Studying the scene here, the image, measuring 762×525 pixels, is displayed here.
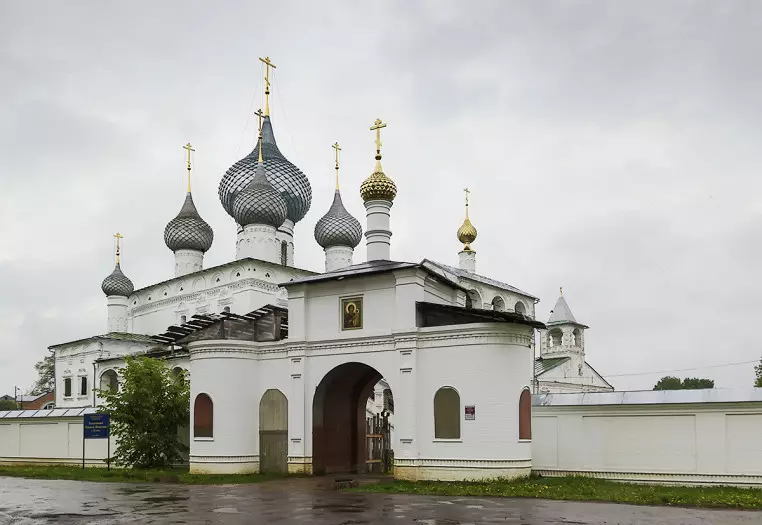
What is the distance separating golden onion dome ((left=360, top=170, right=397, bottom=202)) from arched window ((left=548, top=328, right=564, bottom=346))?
27.7 m

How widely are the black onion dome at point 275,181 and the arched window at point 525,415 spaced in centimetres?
2428

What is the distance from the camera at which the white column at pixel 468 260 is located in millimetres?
40125

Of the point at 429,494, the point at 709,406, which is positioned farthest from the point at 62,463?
the point at 709,406

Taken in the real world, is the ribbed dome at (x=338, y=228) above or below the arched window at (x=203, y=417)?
above

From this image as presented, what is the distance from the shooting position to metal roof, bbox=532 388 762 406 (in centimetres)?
1795

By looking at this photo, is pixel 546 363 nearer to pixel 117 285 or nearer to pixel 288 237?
pixel 288 237

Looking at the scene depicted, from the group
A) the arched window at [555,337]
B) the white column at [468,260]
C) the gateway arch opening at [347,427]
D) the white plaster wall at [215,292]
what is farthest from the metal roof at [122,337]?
the arched window at [555,337]

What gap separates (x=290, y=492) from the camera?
17.0m

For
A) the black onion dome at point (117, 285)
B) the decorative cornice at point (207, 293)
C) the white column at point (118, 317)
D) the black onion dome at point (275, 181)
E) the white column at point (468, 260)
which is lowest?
the white column at point (118, 317)

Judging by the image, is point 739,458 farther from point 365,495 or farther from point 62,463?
point 62,463

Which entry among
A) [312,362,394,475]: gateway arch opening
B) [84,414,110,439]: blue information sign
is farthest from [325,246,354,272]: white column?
[84,414,110,439]: blue information sign

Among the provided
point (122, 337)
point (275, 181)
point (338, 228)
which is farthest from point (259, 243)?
point (122, 337)

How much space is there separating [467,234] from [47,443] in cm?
2157

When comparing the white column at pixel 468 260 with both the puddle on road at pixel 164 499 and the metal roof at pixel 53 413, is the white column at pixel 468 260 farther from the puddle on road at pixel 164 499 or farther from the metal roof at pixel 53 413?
the puddle on road at pixel 164 499
